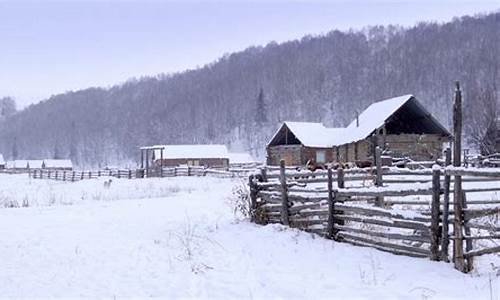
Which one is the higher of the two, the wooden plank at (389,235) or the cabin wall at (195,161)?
the cabin wall at (195,161)

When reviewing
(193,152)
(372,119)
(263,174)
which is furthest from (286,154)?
(263,174)

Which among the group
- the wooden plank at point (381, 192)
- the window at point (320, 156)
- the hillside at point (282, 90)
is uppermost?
the hillside at point (282, 90)

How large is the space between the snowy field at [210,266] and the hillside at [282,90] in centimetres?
11986

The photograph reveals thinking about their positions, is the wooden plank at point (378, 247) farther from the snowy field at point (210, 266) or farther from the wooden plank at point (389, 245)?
the snowy field at point (210, 266)

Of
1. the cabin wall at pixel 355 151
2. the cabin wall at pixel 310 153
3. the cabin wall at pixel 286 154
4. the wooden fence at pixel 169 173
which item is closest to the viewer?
the cabin wall at pixel 355 151

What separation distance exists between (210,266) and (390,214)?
10.7ft

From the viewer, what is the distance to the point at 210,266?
29.4ft

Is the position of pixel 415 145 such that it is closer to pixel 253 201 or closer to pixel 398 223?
pixel 253 201

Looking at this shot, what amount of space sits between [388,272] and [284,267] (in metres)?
1.65

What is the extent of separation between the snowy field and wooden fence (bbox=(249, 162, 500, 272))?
33cm

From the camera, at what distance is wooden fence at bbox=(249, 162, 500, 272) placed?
830cm

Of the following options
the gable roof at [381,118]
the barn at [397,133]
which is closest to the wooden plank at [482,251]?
the barn at [397,133]

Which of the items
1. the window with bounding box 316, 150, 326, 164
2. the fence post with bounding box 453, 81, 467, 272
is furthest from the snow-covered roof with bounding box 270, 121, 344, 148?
the fence post with bounding box 453, 81, 467, 272

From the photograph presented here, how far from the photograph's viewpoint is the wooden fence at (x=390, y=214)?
8.30 m
